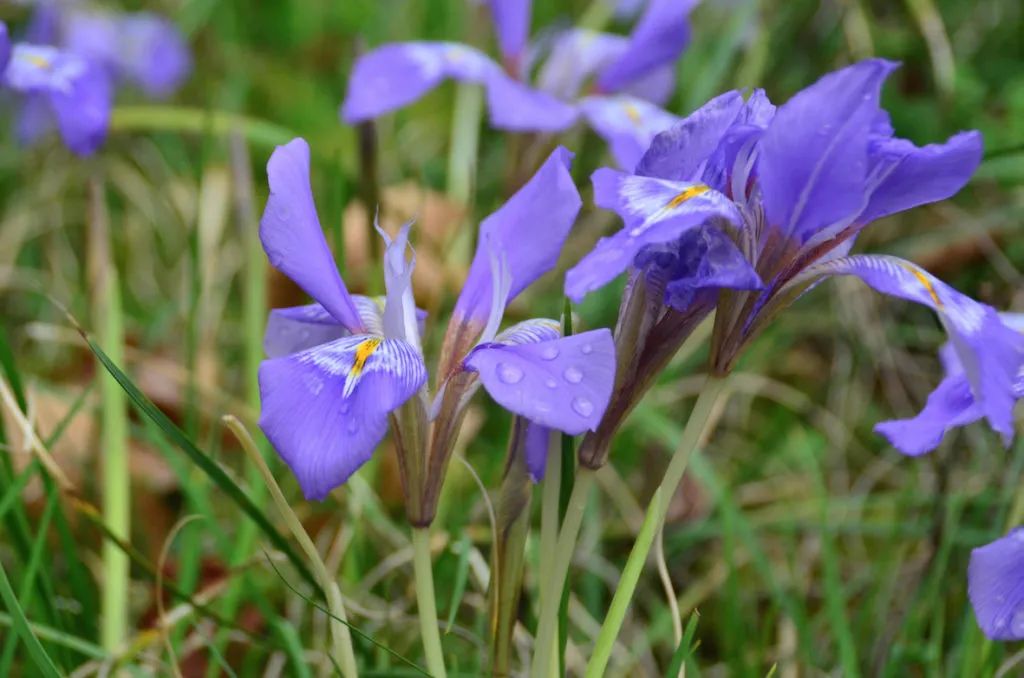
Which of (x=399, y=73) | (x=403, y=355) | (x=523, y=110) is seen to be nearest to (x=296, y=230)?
(x=403, y=355)

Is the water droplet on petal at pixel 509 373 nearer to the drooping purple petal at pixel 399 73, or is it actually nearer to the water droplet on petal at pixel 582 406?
the water droplet on petal at pixel 582 406

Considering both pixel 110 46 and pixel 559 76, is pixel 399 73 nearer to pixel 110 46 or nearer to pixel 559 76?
pixel 559 76

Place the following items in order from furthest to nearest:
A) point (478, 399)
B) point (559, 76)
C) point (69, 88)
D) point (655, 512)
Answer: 1. point (559, 76)
2. point (478, 399)
3. point (69, 88)
4. point (655, 512)

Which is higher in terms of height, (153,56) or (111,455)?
(153,56)

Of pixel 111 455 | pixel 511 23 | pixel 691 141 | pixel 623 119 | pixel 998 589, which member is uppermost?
pixel 691 141

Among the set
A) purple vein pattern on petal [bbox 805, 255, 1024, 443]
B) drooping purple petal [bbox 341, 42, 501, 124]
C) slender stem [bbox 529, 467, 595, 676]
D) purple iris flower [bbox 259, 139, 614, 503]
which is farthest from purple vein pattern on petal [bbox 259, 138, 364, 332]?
drooping purple petal [bbox 341, 42, 501, 124]

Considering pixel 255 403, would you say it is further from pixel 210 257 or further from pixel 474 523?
pixel 210 257
